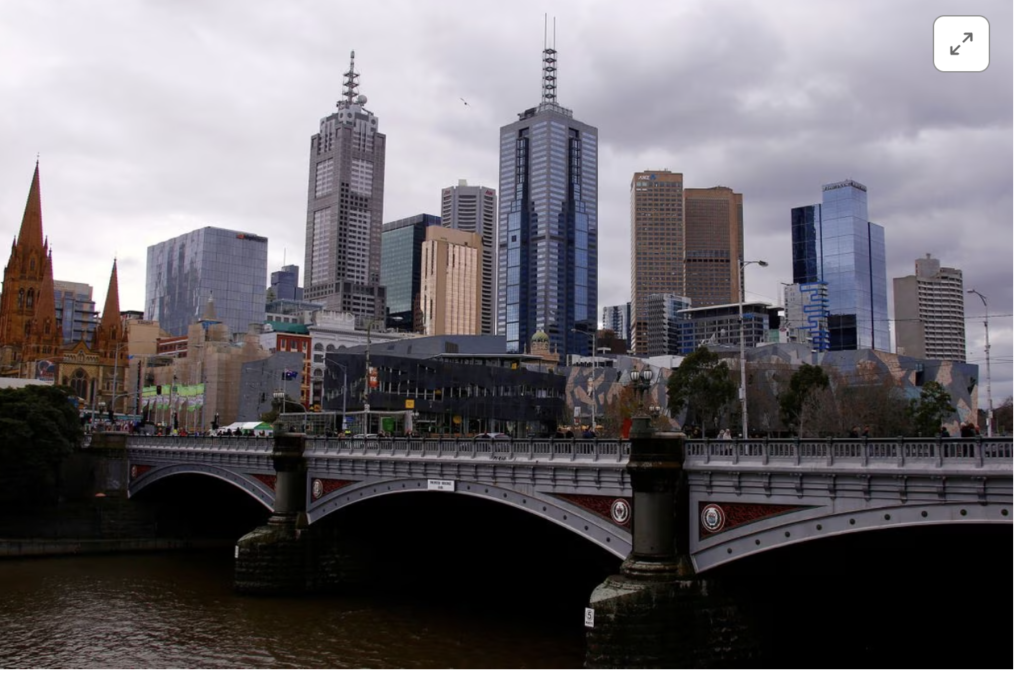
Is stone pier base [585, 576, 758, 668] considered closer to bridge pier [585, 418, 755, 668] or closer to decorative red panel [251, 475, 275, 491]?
bridge pier [585, 418, 755, 668]

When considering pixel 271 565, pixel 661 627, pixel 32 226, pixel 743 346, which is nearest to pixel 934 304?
pixel 743 346

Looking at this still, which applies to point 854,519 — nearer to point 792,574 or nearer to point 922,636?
point 792,574

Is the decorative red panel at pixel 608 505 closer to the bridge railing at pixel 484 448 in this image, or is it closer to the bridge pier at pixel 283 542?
the bridge railing at pixel 484 448

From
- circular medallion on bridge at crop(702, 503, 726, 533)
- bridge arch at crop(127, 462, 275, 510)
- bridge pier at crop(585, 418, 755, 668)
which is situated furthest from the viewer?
bridge arch at crop(127, 462, 275, 510)

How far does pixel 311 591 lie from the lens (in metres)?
48.8

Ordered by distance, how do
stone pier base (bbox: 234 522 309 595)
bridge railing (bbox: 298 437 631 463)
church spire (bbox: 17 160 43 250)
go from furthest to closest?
church spire (bbox: 17 160 43 250) → stone pier base (bbox: 234 522 309 595) → bridge railing (bbox: 298 437 631 463)

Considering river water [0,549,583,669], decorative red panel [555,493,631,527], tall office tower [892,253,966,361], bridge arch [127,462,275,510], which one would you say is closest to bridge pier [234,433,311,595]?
river water [0,549,583,669]

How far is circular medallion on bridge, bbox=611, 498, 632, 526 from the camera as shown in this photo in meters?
31.7

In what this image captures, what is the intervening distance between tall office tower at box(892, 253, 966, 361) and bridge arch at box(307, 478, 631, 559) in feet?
187

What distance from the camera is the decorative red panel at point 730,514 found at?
2773 cm

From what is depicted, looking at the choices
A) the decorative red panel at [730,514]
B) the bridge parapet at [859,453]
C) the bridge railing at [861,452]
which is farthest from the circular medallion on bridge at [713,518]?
the bridge railing at [861,452]

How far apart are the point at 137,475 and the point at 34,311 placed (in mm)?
124255

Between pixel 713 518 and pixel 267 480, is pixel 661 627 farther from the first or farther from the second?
pixel 267 480

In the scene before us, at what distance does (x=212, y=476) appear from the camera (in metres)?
61.1
